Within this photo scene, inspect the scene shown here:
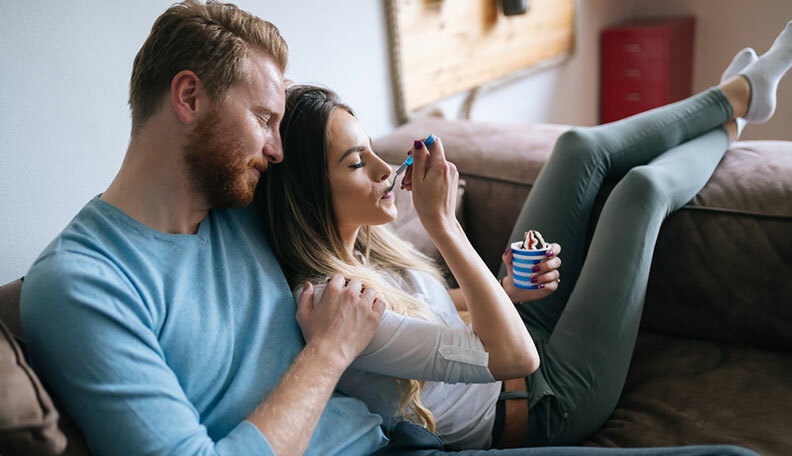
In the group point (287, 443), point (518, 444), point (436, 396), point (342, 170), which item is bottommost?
point (518, 444)

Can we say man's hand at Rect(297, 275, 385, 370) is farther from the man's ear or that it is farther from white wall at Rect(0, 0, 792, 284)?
white wall at Rect(0, 0, 792, 284)

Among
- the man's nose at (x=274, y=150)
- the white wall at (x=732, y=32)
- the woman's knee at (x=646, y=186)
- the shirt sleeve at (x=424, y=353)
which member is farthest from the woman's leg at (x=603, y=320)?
the white wall at (x=732, y=32)

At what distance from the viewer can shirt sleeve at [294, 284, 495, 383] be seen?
101 centimetres

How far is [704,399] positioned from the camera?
1.27m

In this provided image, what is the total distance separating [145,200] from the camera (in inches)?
A: 37.1

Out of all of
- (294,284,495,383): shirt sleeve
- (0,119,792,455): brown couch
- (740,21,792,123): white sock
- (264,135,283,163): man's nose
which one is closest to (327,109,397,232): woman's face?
(264,135,283,163): man's nose

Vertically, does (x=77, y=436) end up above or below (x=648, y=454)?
above

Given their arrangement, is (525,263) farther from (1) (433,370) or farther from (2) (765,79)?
(2) (765,79)

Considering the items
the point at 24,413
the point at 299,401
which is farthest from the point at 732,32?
the point at 24,413

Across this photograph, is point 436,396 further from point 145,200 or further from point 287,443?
point 145,200

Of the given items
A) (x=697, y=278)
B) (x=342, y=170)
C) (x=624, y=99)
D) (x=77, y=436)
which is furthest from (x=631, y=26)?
(x=77, y=436)

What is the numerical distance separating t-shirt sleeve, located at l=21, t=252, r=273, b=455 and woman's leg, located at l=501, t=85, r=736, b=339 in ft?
2.69

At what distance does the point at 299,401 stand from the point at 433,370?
0.74ft

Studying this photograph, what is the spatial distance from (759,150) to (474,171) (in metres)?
0.70
